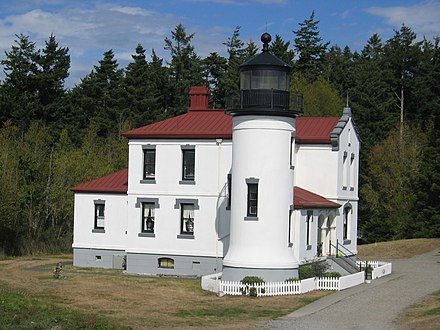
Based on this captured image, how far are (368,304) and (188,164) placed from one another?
13.1m

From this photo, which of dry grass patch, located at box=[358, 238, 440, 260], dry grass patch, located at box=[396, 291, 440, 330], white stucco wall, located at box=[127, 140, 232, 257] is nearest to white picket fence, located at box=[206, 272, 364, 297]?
dry grass patch, located at box=[396, 291, 440, 330]

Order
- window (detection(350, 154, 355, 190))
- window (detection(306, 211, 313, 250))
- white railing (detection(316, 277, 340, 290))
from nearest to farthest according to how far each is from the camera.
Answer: white railing (detection(316, 277, 340, 290))
window (detection(306, 211, 313, 250))
window (detection(350, 154, 355, 190))

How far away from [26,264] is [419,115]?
155 ft

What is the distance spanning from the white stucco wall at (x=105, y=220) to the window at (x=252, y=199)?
9.17m

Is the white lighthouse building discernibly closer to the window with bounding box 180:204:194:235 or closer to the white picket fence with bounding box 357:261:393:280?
the window with bounding box 180:204:194:235

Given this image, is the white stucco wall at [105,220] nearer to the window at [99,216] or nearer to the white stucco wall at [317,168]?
the window at [99,216]

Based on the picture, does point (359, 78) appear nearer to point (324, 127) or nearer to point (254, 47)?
point (254, 47)

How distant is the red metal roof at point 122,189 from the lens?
114 feet

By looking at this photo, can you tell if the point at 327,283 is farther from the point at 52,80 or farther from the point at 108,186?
the point at 52,80

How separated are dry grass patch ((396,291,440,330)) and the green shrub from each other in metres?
5.74

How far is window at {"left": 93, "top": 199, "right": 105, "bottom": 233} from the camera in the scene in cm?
3975

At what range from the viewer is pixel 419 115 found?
252ft

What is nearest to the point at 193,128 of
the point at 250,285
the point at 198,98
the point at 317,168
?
the point at 198,98

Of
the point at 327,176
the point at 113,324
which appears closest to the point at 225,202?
the point at 327,176
